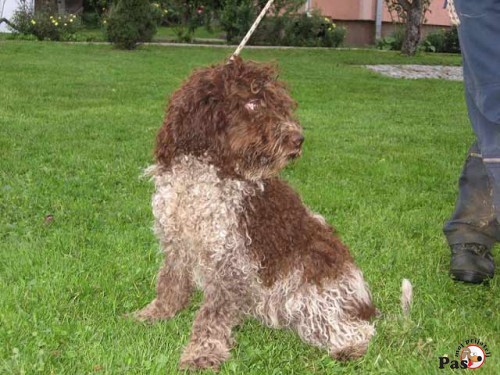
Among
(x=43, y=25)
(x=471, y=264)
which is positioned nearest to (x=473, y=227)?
(x=471, y=264)

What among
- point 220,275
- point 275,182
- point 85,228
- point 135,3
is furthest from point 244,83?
point 135,3

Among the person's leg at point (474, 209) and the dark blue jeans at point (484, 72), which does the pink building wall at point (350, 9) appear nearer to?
the person's leg at point (474, 209)

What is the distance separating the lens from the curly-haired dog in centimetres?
302

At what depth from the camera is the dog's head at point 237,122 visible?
299 cm

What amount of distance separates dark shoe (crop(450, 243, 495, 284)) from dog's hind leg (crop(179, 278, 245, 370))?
1.72 m

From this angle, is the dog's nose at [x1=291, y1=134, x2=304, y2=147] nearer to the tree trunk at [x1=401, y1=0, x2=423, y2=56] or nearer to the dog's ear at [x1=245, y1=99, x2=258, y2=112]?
the dog's ear at [x1=245, y1=99, x2=258, y2=112]

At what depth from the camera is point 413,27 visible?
1956cm

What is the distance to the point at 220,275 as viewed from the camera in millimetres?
3193

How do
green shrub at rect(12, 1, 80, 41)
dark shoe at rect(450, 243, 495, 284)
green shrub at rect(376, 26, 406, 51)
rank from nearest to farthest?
1. dark shoe at rect(450, 243, 495, 284)
2. green shrub at rect(12, 1, 80, 41)
3. green shrub at rect(376, 26, 406, 51)

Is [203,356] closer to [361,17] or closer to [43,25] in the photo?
[43,25]

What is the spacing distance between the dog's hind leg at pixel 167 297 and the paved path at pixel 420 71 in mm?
12209

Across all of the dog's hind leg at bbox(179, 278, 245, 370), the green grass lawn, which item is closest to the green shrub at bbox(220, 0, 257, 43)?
the green grass lawn

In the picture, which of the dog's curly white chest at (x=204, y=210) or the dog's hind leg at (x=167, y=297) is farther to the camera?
the dog's hind leg at (x=167, y=297)

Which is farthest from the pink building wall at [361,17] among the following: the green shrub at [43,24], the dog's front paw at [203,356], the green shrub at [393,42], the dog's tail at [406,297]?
the dog's front paw at [203,356]
